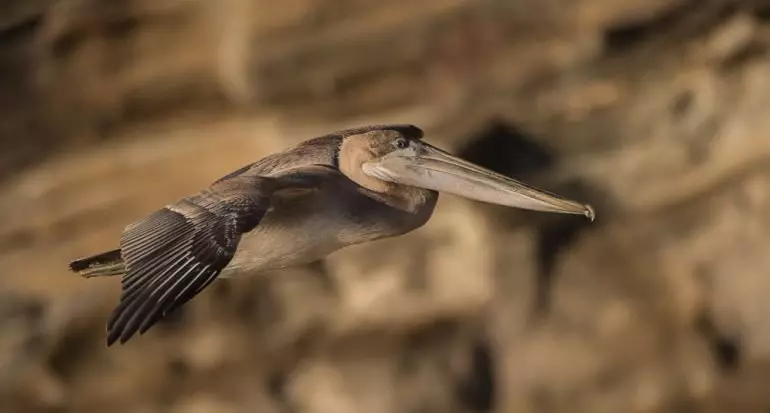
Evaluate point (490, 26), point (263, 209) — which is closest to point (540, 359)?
point (490, 26)

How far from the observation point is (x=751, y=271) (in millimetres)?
1475

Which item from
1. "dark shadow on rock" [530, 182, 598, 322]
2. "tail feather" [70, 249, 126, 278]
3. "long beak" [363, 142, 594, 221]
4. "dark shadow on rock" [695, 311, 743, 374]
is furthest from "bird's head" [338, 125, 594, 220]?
"dark shadow on rock" [695, 311, 743, 374]

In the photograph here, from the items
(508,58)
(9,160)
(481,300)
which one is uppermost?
(508,58)

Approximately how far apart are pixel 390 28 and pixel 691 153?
18.4 inches

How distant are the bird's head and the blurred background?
0.81 m

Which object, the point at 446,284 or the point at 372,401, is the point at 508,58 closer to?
the point at 446,284

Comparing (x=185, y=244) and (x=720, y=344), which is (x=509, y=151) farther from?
(x=185, y=244)

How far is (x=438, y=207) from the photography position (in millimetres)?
1412

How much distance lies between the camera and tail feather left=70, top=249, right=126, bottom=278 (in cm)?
45

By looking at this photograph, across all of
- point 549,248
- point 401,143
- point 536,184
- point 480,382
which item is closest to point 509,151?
point 536,184

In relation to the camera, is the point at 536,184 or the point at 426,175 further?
the point at 536,184

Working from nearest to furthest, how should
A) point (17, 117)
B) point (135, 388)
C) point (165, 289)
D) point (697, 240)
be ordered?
point (165, 289)
point (17, 117)
point (135, 388)
point (697, 240)

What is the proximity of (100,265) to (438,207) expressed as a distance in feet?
3.21

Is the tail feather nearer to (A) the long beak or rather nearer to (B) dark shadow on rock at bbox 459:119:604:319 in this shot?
(A) the long beak
